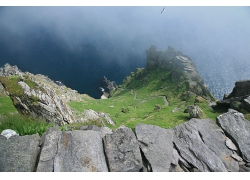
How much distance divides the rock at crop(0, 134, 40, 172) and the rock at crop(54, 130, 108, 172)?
1.20 metres

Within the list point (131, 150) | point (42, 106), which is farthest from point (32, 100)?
point (131, 150)

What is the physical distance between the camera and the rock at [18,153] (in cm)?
912

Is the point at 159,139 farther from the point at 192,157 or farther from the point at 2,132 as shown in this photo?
the point at 2,132

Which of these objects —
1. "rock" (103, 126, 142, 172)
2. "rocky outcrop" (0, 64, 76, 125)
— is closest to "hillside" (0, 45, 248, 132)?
"rocky outcrop" (0, 64, 76, 125)

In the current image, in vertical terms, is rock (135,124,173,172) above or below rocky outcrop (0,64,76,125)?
below

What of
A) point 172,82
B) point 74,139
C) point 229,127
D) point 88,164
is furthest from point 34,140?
point 172,82

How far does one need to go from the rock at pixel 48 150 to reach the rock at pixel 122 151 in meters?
2.87

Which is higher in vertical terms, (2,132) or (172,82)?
(172,82)

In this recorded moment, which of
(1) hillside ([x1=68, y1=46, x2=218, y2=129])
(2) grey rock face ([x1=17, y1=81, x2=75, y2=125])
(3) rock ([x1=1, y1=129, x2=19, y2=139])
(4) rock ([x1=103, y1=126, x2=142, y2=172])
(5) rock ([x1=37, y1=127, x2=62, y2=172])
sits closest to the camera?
(5) rock ([x1=37, y1=127, x2=62, y2=172])

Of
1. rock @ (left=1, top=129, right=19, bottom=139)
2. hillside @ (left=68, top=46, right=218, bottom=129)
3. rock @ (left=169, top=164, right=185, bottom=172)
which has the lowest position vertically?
rock @ (left=169, top=164, right=185, bottom=172)

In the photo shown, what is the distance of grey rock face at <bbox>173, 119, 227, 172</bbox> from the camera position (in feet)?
38.3

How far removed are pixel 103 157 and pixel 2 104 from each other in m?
16.3

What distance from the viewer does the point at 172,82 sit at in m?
158

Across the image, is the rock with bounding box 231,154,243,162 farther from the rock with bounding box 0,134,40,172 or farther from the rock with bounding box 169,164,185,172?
the rock with bounding box 0,134,40,172
